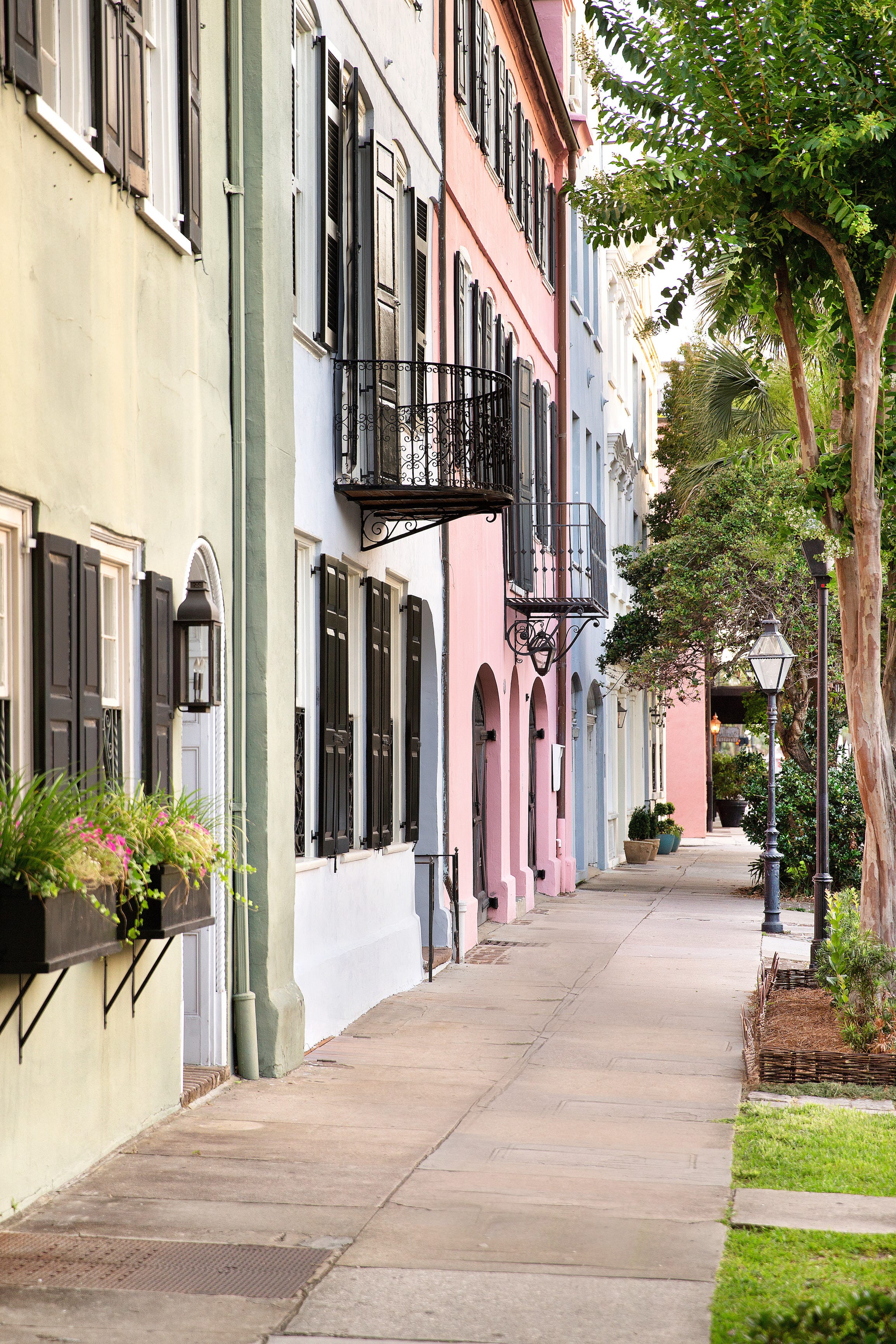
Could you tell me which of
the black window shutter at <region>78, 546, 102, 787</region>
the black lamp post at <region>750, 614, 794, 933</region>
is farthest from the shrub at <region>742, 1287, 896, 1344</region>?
the black lamp post at <region>750, 614, 794, 933</region>

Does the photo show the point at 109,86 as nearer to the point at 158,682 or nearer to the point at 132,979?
the point at 158,682

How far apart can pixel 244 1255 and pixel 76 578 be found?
2.82 meters

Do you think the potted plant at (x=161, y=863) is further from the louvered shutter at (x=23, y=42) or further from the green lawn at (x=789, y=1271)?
the louvered shutter at (x=23, y=42)

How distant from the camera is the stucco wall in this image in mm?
6289

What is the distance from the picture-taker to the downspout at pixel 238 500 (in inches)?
364

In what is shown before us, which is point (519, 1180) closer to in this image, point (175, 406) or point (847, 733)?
point (175, 406)

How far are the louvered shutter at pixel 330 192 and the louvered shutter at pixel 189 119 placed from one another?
7.92 feet

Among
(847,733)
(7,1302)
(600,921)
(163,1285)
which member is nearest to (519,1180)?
(163,1285)

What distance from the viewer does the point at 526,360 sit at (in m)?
20.8

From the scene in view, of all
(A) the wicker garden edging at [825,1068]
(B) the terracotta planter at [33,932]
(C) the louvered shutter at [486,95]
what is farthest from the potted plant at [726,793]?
(B) the terracotta planter at [33,932]

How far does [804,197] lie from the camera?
11.2m

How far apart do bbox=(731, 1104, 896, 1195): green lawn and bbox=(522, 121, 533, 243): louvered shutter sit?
14.9 m

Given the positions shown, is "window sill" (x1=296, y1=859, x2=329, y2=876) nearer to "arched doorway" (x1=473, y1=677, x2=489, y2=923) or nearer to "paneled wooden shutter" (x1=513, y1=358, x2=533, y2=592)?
"arched doorway" (x1=473, y1=677, x2=489, y2=923)

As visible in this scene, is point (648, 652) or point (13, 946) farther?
point (648, 652)
